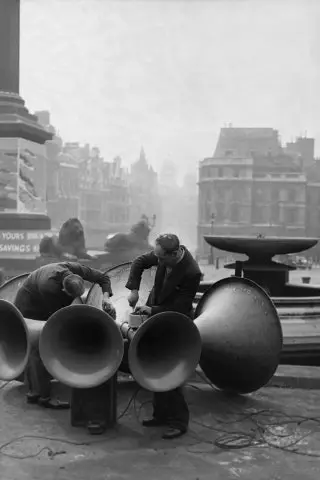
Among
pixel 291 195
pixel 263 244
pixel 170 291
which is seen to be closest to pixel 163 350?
pixel 170 291

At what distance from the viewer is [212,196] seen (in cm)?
5469

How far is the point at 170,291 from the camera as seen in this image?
4969 millimetres

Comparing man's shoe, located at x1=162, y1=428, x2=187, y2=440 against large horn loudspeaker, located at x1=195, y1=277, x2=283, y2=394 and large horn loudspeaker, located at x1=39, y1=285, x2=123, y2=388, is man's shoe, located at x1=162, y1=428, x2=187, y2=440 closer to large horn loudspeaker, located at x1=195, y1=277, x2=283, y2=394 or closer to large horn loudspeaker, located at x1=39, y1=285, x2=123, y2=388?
large horn loudspeaker, located at x1=39, y1=285, x2=123, y2=388

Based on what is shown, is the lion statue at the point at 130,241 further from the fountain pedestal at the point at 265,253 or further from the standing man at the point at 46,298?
the standing man at the point at 46,298

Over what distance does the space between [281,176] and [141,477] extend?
52253 mm

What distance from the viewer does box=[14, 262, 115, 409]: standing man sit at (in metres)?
5.25

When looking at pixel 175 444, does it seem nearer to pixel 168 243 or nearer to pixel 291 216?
pixel 168 243

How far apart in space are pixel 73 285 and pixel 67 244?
1172 cm

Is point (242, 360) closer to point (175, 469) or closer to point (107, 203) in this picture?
point (175, 469)

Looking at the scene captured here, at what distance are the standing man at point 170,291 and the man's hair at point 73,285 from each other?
435 millimetres

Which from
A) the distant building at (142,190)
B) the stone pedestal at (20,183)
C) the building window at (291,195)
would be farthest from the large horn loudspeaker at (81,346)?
the distant building at (142,190)

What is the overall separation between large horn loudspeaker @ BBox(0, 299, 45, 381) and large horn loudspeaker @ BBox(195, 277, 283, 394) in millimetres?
1423

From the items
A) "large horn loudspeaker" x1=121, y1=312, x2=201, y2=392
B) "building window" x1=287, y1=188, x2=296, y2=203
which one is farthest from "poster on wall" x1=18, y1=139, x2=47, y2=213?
"building window" x1=287, y1=188, x2=296, y2=203

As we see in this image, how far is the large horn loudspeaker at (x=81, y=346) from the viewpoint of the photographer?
4582mm
